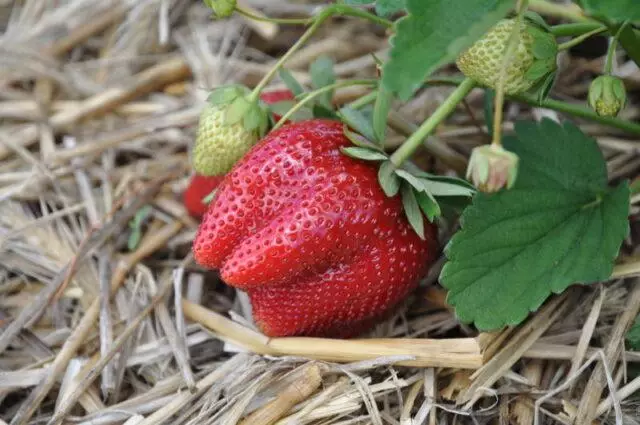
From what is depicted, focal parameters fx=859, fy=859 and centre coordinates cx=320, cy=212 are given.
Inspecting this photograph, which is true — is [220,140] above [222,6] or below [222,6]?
below

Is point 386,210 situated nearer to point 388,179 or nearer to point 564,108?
point 388,179

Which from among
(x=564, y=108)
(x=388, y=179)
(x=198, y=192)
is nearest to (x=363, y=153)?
(x=388, y=179)

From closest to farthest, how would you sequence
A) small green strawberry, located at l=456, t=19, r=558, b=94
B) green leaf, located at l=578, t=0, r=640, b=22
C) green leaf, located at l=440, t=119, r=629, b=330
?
green leaf, located at l=578, t=0, r=640, b=22
small green strawberry, located at l=456, t=19, r=558, b=94
green leaf, located at l=440, t=119, r=629, b=330

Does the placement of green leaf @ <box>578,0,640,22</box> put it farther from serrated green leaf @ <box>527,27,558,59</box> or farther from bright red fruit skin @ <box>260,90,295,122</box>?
bright red fruit skin @ <box>260,90,295,122</box>

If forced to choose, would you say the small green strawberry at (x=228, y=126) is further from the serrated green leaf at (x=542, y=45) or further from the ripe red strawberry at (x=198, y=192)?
the serrated green leaf at (x=542, y=45)

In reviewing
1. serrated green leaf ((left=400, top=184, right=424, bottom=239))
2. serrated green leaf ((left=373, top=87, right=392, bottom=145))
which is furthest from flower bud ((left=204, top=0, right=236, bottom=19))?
serrated green leaf ((left=400, top=184, right=424, bottom=239))

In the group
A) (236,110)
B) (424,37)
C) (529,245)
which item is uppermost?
(424,37)
